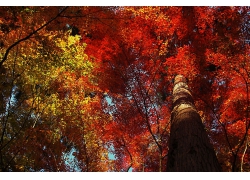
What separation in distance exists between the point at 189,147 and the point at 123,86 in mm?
10929

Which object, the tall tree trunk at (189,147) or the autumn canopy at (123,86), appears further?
the autumn canopy at (123,86)

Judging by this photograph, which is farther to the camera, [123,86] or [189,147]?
[123,86]

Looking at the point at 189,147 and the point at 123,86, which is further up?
the point at 123,86

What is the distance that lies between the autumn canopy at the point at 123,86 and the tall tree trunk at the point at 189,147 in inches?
1.0

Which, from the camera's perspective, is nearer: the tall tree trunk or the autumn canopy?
the tall tree trunk

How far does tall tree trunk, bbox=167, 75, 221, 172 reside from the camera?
10.4 feet

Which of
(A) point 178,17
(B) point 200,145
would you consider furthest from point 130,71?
(B) point 200,145

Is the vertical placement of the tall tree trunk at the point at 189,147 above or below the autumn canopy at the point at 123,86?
below

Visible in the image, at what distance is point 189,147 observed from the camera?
3543 mm

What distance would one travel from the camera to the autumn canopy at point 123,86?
6012 mm

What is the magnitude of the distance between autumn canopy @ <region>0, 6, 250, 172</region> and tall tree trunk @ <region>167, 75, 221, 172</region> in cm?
2

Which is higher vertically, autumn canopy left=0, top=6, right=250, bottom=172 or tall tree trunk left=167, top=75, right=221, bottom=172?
autumn canopy left=0, top=6, right=250, bottom=172

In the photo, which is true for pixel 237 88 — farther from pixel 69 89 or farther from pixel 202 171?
pixel 202 171

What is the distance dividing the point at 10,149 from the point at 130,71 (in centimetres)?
680
